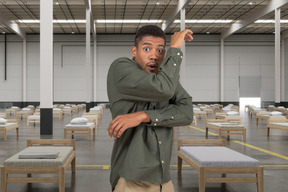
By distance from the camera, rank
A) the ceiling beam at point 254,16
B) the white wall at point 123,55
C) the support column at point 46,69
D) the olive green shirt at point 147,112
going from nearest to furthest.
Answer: the olive green shirt at point 147,112, the support column at point 46,69, the ceiling beam at point 254,16, the white wall at point 123,55

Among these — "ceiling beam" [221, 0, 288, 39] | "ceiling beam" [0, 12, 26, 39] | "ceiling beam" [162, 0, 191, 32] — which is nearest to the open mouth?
"ceiling beam" [162, 0, 191, 32]

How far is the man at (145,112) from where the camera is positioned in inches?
51.4

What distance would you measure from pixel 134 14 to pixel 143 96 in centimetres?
2451

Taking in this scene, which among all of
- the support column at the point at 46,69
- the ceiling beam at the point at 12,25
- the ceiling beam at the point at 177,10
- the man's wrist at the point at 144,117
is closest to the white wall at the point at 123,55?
the ceiling beam at the point at 12,25

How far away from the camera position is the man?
1307mm

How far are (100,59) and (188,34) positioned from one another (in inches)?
1244

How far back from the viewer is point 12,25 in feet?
90.7

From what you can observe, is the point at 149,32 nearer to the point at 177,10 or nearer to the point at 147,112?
the point at 147,112

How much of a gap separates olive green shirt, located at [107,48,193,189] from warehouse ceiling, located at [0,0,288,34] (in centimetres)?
1937

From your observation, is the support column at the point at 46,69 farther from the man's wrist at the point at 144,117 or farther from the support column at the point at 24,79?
the support column at the point at 24,79

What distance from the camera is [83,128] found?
1007 centimetres

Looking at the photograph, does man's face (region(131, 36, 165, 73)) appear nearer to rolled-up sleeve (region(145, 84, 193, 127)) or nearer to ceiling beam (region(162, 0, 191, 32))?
rolled-up sleeve (region(145, 84, 193, 127))

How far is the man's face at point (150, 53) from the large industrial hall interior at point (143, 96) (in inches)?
2.4

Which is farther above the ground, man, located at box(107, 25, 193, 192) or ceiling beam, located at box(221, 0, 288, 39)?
ceiling beam, located at box(221, 0, 288, 39)
